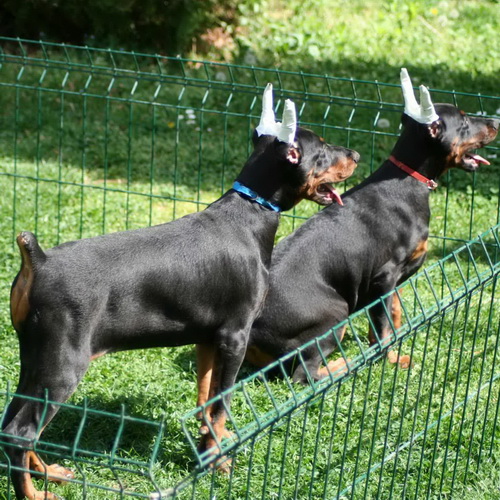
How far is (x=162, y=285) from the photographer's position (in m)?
4.62

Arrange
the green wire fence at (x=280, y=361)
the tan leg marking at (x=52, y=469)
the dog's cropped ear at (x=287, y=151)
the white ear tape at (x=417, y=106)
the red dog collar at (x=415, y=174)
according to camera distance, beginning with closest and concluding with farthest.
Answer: the green wire fence at (x=280, y=361), the tan leg marking at (x=52, y=469), the dog's cropped ear at (x=287, y=151), the white ear tape at (x=417, y=106), the red dog collar at (x=415, y=174)

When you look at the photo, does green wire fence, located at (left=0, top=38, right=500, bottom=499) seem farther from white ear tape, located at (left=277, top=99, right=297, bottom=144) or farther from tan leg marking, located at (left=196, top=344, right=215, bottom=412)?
white ear tape, located at (left=277, top=99, right=297, bottom=144)

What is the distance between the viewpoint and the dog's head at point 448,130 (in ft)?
18.8

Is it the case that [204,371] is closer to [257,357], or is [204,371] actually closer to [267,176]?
[257,357]

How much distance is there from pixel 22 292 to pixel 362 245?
239 cm

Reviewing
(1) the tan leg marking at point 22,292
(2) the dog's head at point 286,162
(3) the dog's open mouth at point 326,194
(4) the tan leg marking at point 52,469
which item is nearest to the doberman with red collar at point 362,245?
(3) the dog's open mouth at point 326,194

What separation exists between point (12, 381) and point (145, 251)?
145cm

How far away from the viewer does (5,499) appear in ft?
14.0

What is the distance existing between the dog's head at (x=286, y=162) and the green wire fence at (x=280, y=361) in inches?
32.9

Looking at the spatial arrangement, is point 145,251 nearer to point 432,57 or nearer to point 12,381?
point 12,381

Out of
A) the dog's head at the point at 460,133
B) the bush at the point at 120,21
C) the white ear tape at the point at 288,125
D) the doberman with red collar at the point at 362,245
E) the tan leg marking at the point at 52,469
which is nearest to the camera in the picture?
the tan leg marking at the point at 52,469

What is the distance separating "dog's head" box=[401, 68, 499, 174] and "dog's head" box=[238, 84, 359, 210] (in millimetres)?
A: 792

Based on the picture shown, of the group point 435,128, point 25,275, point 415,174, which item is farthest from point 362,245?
point 25,275

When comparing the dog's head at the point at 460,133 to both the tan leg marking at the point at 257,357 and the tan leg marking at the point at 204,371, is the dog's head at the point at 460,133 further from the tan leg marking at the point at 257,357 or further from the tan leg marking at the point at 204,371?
the tan leg marking at the point at 204,371
